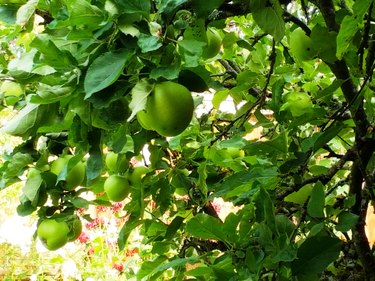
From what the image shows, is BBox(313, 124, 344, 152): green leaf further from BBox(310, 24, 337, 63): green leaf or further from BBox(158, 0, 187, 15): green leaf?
BBox(158, 0, 187, 15): green leaf

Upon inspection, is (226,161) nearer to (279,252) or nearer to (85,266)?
(279,252)

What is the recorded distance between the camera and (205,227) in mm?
703

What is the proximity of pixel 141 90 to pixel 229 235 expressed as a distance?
0.27 m

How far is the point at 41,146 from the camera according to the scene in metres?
0.97

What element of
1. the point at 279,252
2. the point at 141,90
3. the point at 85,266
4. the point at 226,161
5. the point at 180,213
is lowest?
the point at 85,266

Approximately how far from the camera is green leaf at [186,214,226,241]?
27.5 inches

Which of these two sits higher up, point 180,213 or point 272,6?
point 272,6

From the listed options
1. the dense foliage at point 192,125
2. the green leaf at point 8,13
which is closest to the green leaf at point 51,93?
the dense foliage at point 192,125

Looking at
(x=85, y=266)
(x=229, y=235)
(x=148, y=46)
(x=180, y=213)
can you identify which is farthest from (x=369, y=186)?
(x=85, y=266)

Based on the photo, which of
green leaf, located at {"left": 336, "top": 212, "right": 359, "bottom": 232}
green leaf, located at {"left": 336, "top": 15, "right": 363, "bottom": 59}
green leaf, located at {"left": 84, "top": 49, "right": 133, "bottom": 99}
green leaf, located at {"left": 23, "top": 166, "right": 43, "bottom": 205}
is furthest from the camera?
green leaf, located at {"left": 23, "top": 166, "right": 43, "bottom": 205}

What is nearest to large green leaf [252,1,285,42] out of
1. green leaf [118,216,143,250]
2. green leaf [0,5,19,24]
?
green leaf [0,5,19,24]

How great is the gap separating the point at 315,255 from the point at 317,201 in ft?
0.27

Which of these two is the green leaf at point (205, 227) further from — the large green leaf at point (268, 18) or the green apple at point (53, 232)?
the green apple at point (53, 232)

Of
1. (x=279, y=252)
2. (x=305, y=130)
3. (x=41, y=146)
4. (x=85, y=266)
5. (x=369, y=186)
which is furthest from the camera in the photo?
(x=85, y=266)
